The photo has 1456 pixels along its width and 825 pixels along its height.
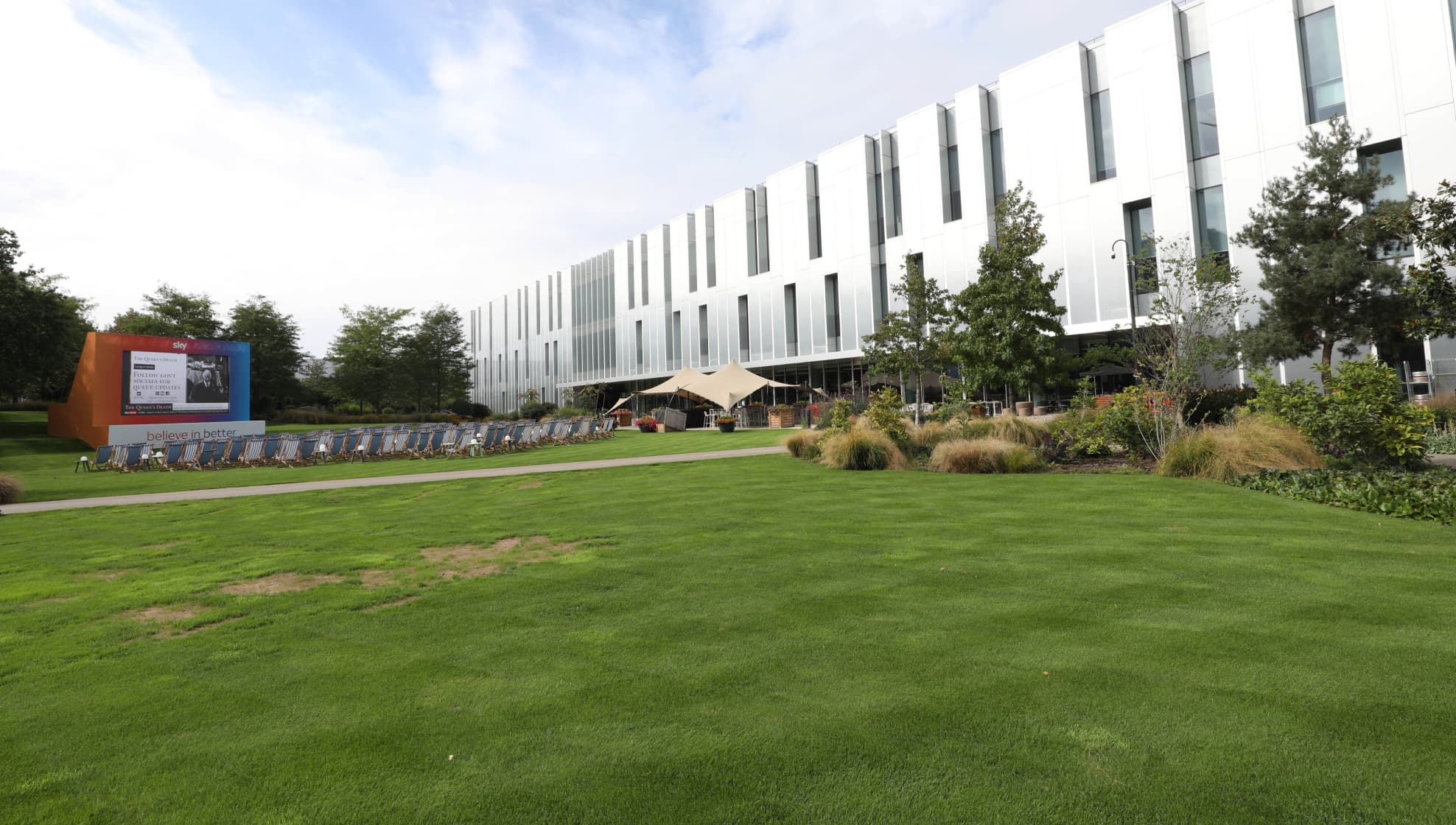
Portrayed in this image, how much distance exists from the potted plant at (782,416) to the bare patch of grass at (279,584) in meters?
27.9

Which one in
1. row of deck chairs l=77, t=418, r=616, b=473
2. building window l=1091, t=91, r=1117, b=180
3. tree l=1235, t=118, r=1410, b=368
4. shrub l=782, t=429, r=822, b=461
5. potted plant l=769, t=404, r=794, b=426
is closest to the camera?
shrub l=782, t=429, r=822, b=461

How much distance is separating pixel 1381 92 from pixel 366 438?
107 feet

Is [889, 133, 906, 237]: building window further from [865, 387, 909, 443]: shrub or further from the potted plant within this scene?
[865, 387, 909, 443]: shrub

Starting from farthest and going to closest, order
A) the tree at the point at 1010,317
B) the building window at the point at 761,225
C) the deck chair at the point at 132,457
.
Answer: the building window at the point at 761,225
the deck chair at the point at 132,457
the tree at the point at 1010,317

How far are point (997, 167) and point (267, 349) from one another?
48.5 m

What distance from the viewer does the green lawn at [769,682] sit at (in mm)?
2342

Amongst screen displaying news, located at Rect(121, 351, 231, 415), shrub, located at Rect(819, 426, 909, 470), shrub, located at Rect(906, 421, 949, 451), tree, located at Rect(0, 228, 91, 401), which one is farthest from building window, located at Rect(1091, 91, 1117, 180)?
tree, located at Rect(0, 228, 91, 401)

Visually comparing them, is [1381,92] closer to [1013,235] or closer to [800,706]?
[1013,235]

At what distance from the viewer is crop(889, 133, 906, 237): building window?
3375cm

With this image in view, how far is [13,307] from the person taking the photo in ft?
97.6

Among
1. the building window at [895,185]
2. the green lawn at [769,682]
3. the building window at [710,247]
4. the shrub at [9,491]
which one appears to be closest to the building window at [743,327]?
the building window at [710,247]

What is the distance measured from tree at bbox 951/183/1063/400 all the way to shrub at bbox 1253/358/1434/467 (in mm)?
8589

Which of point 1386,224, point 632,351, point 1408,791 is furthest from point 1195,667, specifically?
point 632,351

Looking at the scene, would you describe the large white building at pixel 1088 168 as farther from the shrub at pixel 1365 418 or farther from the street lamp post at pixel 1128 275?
the shrub at pixel 1365 418
